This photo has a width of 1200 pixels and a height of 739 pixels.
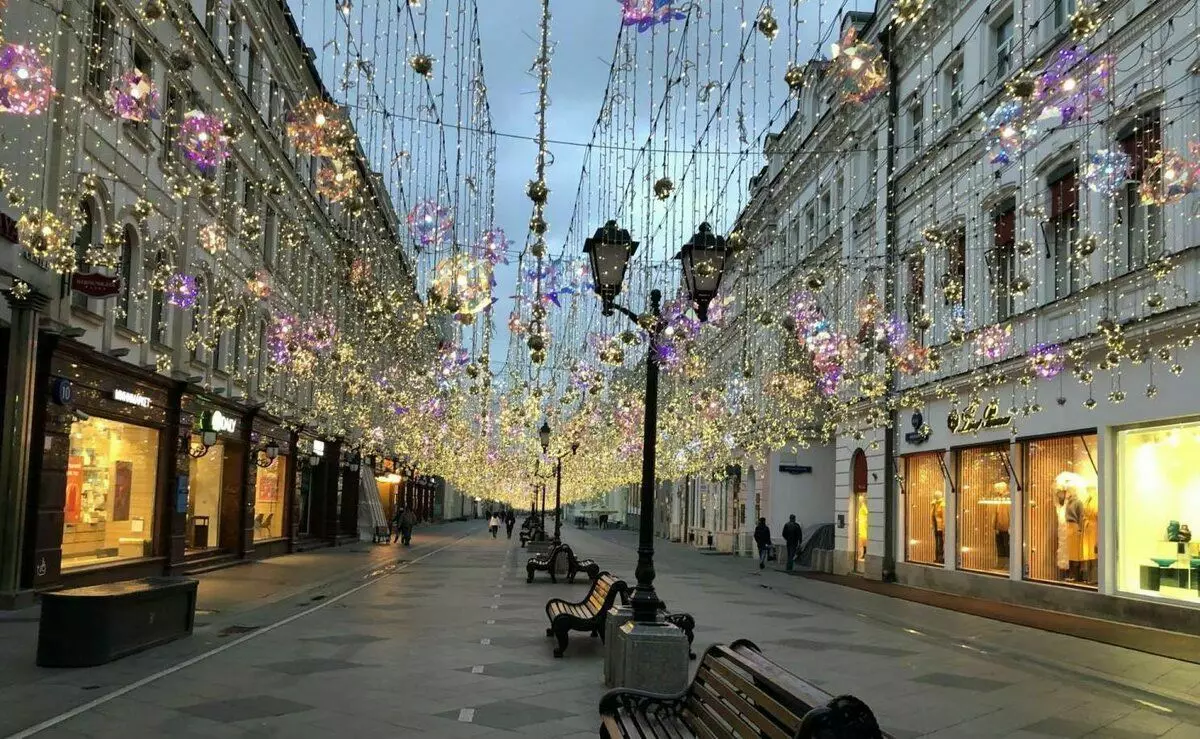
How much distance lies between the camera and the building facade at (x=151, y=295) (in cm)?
1534

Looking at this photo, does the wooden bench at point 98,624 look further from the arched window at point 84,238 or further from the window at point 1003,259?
the window at point 1003,259

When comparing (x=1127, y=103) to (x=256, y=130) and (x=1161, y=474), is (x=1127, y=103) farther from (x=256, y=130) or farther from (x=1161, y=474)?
(x=256, y=130)

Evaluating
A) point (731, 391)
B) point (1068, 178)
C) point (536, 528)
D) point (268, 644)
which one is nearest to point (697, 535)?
point (536, 528)

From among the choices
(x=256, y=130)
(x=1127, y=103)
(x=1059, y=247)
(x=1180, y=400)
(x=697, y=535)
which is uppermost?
(x=256, y=130)

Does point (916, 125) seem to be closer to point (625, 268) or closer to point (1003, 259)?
point (1003, 259)

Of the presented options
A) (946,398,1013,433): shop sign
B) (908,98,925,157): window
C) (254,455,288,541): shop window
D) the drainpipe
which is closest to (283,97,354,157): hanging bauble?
(946,398,1013,433): shop sign

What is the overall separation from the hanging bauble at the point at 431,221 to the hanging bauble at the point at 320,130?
12.7 ft

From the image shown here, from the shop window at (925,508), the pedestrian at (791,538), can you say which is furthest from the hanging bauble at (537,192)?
the pedestrian at (791,538)

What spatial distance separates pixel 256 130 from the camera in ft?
91.1

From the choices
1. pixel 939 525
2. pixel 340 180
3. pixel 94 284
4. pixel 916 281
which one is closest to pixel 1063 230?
pixel 916 281

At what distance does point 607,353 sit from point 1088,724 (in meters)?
10.7

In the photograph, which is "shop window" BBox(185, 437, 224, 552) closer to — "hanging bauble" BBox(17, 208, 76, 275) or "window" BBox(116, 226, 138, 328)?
"window" BBox(116, 226, 138, 328)

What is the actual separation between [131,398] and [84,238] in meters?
3.39

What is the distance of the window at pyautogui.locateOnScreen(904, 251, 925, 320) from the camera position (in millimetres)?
24125
